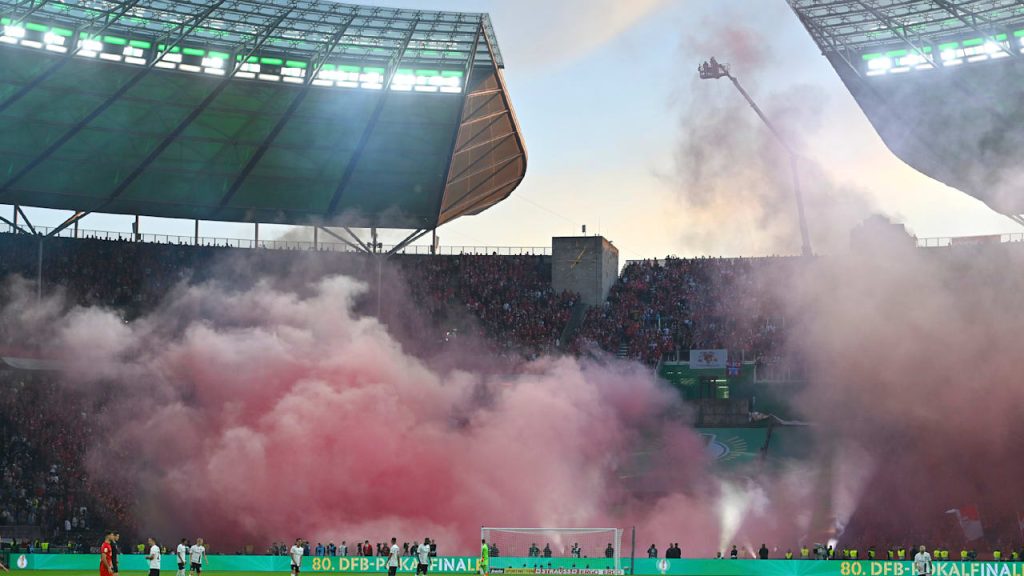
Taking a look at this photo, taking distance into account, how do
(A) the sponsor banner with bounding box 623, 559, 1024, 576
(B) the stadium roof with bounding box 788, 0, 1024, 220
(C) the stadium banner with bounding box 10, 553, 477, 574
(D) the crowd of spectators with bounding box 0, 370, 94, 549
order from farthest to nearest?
1. (B) the stadium roof with bounding box 788, 0, 1024, 220
2. (D) the crowd of spectators with bounding box 0, 370, 94, 549
3. (C) the stadium banner with bounding box 10, 553, 477, 574
4. (A) the sponsor banner with bounding box 623, 559, 1024, 576

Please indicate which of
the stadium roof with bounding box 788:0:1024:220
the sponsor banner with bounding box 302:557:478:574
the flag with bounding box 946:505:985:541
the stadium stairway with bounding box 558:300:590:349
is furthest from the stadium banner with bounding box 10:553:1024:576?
the stadium roof with bounding box 788:0:1024:220

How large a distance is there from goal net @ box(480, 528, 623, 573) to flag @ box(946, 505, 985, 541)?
14.0 m

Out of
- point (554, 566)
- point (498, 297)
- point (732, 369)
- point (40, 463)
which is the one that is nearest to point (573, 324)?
point (498, 297)

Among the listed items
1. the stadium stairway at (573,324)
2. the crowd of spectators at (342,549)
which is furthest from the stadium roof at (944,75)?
the crowd of spectators at (342,549)

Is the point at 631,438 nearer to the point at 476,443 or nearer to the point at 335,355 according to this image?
the point at 476,443

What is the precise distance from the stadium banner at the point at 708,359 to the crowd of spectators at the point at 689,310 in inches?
39.4

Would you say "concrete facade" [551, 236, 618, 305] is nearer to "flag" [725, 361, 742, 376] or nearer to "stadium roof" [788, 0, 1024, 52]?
"flag" [725, 361, 742, 376]

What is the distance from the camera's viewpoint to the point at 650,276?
6838 cm

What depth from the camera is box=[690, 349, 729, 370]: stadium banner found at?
5847 cm

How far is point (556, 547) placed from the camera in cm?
4884

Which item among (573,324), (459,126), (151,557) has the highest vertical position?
(459,126)

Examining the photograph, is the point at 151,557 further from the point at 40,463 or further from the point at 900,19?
the point at 900,19

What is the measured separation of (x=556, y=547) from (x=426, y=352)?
49.2 ft

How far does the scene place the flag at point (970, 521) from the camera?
4822 cm
